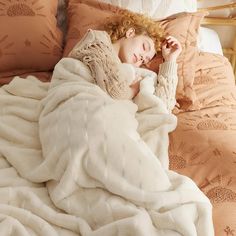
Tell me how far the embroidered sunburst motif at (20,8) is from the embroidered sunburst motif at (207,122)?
2.60ft

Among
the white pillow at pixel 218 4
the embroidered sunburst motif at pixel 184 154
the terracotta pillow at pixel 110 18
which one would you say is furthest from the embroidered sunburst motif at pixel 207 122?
the white pillow at pixel 218 4

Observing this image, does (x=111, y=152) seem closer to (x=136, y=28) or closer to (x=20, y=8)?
(x=136, y=28)

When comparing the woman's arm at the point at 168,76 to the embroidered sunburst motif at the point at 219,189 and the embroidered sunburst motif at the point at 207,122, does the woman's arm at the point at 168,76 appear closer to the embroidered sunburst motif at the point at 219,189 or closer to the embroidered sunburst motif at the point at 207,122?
the embroidered sunburst motif at the point at 207,122

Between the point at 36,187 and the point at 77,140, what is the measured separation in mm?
180

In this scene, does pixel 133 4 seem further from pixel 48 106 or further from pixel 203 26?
pixel 48 106

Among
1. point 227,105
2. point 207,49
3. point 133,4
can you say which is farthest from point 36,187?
point 207,49

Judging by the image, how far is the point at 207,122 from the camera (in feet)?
5.63

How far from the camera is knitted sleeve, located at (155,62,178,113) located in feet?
5.61

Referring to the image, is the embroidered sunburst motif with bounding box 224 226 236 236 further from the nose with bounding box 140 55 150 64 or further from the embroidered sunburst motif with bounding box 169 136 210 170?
the nose with bounding box 140 55 150 64

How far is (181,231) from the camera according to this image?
1103 mm

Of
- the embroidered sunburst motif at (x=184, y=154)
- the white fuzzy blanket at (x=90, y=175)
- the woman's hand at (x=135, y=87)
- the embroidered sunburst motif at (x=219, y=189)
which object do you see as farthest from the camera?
the woman's hand at (x=135, y=87)

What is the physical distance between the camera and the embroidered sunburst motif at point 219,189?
1.35 m

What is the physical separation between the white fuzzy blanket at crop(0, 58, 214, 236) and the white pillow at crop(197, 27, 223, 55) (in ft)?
2.91

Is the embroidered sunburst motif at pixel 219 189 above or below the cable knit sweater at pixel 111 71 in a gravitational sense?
below
